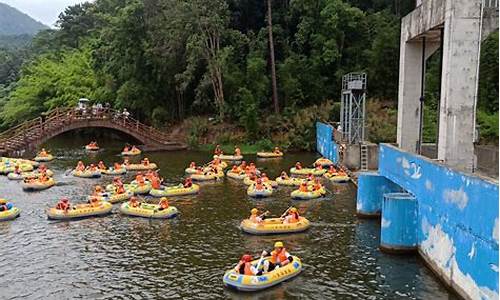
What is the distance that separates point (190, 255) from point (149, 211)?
6.60 m

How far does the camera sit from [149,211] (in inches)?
1087

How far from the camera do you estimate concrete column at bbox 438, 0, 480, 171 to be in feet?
60.3

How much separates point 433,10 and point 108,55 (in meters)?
49.5

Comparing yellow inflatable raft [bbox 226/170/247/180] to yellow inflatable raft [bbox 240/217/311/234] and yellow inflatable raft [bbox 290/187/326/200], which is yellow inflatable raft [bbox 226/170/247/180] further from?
yellow inflatable raft [bbox 240/217/311/234]

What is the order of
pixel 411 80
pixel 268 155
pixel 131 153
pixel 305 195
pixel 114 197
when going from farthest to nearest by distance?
pixel 131 153, pixel 268 155, pixel 305 195, pixel 114 197, pixel 411 80

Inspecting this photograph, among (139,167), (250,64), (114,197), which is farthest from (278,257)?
(250,64)

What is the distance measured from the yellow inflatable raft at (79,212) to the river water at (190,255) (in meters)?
0.42

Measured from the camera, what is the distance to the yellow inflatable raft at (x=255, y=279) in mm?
17984

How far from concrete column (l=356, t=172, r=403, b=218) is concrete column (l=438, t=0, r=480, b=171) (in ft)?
21.5

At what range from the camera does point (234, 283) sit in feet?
59.2

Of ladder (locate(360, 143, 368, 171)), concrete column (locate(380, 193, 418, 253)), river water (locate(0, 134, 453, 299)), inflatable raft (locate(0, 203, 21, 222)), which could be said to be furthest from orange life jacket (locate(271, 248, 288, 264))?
ladder (locate(360, 143, 368, 171))

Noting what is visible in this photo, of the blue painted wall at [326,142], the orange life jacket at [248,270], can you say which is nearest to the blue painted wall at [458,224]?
the orange life jacket at [248,270]

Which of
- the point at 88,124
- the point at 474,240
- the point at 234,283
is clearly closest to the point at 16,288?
the point at 234,283

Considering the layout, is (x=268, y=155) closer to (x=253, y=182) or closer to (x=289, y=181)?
(x=289, y=181)
